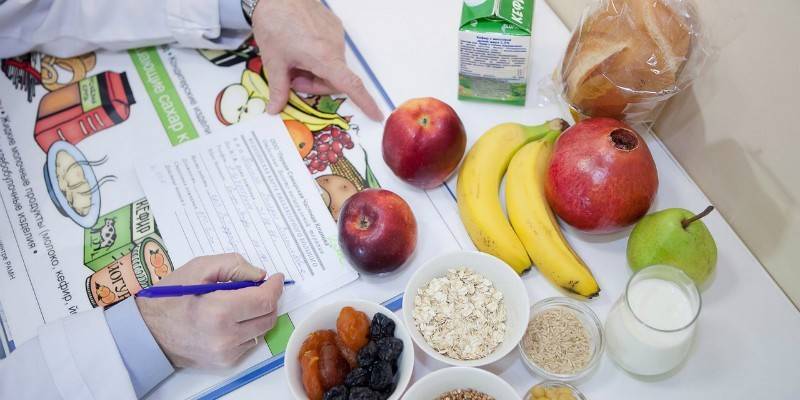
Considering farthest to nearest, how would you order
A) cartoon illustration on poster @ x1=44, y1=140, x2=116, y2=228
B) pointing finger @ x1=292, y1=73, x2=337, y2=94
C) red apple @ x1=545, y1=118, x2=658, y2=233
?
pointing finger @ x1=292, y1=73, x2=337, y2=94
cartoon illustration on poster @ x1=44, y1=140, x2=116, y2=228
red apple @ x1=545, y1=118, x2=658, y2=233

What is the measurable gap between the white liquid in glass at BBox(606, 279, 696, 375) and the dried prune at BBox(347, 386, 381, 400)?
308 millimetres

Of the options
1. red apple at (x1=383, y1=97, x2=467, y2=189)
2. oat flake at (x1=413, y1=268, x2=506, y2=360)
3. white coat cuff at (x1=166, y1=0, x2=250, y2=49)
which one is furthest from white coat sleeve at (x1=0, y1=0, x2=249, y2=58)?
oat flake at (x1=413, y1=268, x2=506, y2=360)

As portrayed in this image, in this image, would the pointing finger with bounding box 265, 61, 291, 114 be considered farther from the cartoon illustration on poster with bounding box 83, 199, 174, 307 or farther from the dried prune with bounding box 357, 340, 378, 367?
the dried prune with bounding box 357, 340, 378, 367

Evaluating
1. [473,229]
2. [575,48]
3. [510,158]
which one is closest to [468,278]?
[473,229]

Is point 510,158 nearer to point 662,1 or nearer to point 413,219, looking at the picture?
point 413,219

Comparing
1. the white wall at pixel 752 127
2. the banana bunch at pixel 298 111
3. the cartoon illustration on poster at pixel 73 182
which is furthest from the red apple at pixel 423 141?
the cartoon illustration on poster at pixel 73 182

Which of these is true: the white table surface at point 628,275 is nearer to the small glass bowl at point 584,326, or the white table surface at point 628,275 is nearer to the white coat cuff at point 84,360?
the small glass bowl at point 584,326

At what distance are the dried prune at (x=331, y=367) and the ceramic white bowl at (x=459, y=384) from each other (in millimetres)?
83

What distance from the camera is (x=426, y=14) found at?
1.11 m

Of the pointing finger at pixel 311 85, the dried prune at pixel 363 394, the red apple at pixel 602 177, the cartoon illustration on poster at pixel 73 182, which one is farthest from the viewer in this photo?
the pointing finger at pixel 311 85

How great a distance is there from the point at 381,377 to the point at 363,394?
0.03m

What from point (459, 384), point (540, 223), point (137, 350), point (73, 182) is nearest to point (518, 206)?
point (540, 223)

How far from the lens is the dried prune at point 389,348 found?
2.40 ft

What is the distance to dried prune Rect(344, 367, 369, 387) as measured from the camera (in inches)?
28.2
